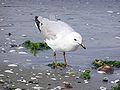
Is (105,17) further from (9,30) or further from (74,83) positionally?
(74,83)

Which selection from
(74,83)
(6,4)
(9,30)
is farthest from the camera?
(6,4)

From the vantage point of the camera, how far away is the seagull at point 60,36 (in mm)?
7793

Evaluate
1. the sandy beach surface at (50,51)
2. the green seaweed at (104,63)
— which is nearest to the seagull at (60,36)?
the sandy beach surface at (50,51)

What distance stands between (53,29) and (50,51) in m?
0.96

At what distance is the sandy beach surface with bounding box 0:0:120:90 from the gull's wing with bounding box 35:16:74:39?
0.46m

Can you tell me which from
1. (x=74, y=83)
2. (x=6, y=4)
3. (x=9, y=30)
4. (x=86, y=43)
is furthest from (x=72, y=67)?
(x=6, y=4)

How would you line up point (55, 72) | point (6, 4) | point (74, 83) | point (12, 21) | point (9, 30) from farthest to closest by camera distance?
point (6, 4)
point (12, 21)
point (9, 30)
point (55, 72)
point (74, 83)

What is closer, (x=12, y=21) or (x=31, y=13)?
(x=12, y=21)

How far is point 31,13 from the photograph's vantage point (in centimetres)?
1341

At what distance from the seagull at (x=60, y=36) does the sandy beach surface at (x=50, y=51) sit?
0.38m

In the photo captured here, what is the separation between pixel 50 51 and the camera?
9.33 metres

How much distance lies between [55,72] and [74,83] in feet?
2.40

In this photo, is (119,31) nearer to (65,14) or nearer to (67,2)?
(65,14)

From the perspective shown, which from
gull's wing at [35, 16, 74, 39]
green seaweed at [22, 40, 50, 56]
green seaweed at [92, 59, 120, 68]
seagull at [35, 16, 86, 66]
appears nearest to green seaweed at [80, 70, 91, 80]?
seagull at [35, 16, 86, 66]
